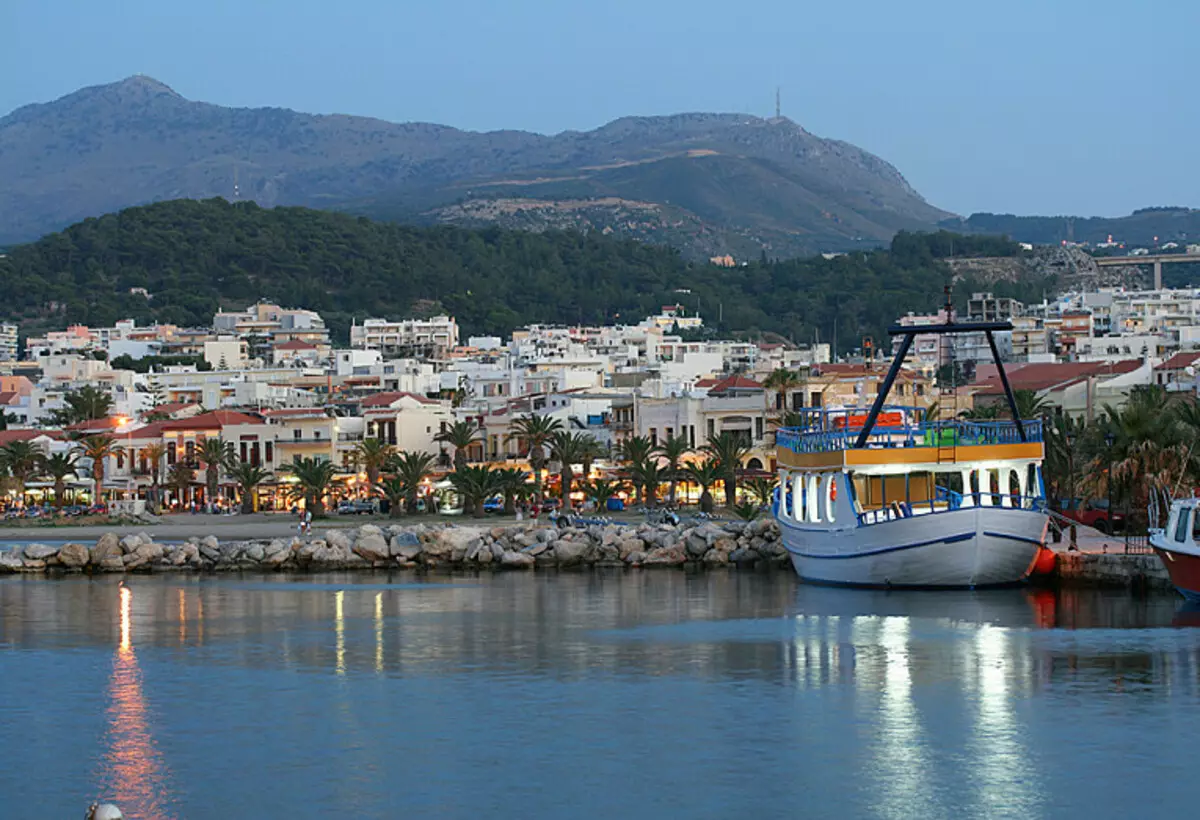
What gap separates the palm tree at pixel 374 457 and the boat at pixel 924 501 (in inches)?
1208

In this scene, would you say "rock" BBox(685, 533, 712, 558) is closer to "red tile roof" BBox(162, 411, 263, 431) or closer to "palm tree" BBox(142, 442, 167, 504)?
"red tile roof" BBox(162, 411, 263, 431)

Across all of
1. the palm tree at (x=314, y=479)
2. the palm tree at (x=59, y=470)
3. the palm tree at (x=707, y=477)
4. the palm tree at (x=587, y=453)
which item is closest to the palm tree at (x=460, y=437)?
the palm tree at (x=587, y=453)

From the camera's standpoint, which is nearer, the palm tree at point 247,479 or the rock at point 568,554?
the rock at point 568,554

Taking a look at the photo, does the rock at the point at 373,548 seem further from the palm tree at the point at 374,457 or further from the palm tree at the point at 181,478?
the palm tree at the point at 181,478

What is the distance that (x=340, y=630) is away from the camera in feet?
122

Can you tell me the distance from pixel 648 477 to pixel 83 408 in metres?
38.6

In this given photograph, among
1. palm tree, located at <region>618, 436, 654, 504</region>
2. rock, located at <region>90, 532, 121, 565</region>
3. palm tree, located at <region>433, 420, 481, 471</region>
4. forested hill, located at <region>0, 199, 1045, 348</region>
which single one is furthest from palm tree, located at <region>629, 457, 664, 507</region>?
forested hill, located at <region>0, 199, 1045, 348</region>

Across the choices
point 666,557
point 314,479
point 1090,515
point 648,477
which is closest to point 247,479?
point 314,479

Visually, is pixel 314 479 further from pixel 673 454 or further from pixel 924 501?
pixel 924 501

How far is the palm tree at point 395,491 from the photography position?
→ 65463mm

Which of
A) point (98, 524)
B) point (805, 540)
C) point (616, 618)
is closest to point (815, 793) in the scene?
point (616, 618)

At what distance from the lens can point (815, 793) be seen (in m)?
22.3

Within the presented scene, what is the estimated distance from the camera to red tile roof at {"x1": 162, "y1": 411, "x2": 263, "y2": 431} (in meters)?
79.2

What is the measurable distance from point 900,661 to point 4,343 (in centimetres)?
12466
